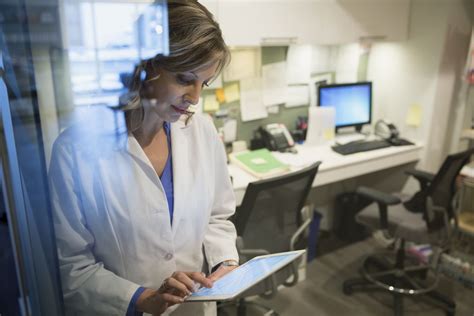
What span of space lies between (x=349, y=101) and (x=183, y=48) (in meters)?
2.09

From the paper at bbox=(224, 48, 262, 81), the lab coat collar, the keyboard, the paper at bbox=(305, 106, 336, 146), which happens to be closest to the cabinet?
the paper at bbox=(224, 48, 262, 81)

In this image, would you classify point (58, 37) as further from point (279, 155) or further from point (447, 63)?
point (447, 63)

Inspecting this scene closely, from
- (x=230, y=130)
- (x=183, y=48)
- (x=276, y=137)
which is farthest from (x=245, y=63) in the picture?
(x=183, y=48)

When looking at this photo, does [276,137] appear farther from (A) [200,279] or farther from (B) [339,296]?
(A) [200,279]

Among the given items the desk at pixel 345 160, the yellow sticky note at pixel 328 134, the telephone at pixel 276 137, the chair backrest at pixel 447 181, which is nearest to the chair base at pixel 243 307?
the desk at pixel 345 160

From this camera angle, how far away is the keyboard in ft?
7.20

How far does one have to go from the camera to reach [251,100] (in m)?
Result: 1.74

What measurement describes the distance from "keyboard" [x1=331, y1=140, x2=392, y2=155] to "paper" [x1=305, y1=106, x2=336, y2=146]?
0.11 metres

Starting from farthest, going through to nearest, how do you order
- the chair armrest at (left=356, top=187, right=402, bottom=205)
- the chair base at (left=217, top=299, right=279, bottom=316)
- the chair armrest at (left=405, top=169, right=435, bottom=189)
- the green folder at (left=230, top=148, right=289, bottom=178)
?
the chair armrest at (left=405, top=169, right=435, bottom=189), the chair armrest at (left=356, top=187, right=402, bottom=205), the green folder at (left=230, top=148, right=289, bottom=178), the chair base at (left=217, top=299, right=279, bottom=316)

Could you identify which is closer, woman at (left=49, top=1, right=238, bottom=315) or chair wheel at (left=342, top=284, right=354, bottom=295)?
woman at (left=49, top=1, right=238, bottom=315)

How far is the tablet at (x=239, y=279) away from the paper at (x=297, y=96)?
148cm

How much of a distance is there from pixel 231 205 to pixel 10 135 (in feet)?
1.49

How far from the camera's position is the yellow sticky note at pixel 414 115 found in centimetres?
236

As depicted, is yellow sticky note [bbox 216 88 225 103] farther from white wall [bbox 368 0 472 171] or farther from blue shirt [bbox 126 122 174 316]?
white wall [bbox 368 0 472 171]
